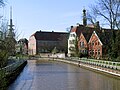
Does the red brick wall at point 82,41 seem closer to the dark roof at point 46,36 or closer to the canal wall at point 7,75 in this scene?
the canal wall at point 7,75

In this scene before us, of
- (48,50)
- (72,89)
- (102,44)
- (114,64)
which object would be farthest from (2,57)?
(48,50)

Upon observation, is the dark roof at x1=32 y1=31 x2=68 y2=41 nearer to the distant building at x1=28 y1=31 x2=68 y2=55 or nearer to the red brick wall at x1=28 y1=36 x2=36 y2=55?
the distant building at x1=28 y1=31 x2=68 y2=55

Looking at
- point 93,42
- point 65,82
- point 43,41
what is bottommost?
point 65,82

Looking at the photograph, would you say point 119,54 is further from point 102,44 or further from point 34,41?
point 34,41

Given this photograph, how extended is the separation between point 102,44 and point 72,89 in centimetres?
3960

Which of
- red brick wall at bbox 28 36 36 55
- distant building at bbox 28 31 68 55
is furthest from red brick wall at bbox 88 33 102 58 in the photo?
red brick wall at bbox 28 36 36 55

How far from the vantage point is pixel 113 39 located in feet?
152

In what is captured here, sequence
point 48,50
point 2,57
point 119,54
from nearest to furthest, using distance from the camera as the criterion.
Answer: point 2,57
point 119,54
point 48,50

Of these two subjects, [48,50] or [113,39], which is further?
[48,50]

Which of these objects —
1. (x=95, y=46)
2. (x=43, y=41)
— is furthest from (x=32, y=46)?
(x=95, y=46)

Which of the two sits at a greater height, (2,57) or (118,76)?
(2,57)

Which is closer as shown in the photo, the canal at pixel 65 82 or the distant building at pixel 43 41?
the canal at pixel 65 82

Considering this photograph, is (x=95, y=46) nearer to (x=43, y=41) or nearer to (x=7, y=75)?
(x=7, y=75)

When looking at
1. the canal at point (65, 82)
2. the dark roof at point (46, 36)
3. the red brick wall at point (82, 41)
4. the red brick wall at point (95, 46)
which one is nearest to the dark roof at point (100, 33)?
the red brick wall at point (82, 41)
